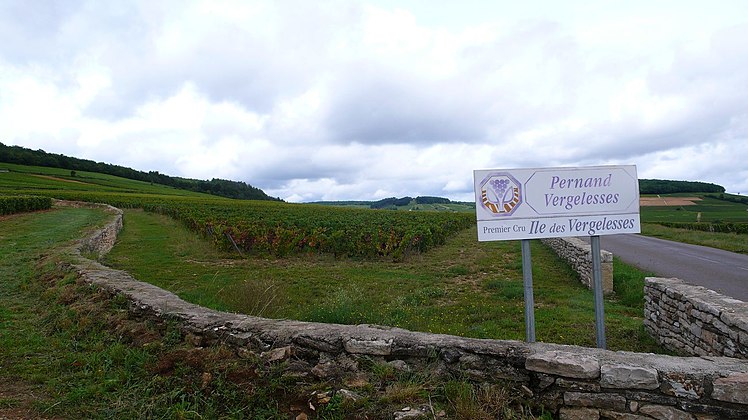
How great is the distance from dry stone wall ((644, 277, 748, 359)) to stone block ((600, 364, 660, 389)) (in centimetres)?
185

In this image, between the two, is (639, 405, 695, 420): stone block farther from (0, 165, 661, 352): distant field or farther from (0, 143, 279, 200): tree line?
(0, 143, 279, 200): tree line

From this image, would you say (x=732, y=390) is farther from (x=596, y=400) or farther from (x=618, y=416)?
(x=596, y=400)

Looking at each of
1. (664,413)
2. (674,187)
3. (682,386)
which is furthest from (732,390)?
(674,187)

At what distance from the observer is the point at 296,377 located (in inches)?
142

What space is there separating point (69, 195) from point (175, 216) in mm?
22952

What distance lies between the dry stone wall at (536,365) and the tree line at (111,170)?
9380 centimetres

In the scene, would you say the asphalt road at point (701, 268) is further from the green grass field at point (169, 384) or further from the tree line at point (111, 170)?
the tree line at point (111, 170)

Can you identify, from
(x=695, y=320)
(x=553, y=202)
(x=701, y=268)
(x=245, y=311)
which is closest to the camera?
(x=553, y=202)

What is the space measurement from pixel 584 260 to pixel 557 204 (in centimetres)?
731

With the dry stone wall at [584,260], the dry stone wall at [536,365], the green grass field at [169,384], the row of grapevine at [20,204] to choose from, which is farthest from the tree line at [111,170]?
the dry stone wall at [536,365]

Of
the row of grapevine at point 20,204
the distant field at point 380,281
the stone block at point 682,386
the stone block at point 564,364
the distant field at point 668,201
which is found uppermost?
the row of grapevine at point 20,204

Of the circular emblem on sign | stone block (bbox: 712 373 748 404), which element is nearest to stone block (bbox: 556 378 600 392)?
stone block (bbox: 712 373 748 404)

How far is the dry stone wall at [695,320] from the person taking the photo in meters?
4.29

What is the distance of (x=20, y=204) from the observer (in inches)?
1054
